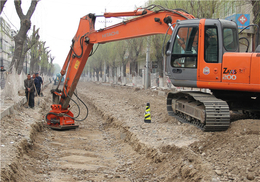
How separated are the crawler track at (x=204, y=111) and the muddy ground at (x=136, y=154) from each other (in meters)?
0.22

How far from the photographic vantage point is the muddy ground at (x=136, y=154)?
4.74 meters

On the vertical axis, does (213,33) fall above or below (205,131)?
above

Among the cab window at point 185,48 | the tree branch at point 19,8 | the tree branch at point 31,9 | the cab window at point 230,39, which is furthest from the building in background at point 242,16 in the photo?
the tree branch at point 19,8

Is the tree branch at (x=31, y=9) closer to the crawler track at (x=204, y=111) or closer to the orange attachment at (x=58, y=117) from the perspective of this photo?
the orange attachment at (x=58, y=117)

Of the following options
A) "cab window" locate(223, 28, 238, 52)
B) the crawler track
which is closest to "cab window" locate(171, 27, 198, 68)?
"cab window" locate(223, 28, 238, 52)

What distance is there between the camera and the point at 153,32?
838 cm

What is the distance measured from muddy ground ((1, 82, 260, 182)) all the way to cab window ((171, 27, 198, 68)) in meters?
1.76

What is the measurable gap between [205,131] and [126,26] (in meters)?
4.14

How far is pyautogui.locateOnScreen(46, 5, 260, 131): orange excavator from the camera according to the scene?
6.82 meters

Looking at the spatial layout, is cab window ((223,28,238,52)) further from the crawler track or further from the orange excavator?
the crawler track

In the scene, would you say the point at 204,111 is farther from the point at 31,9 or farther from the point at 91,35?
the point at 31,9

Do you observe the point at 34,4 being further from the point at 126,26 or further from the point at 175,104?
the point at 175,104

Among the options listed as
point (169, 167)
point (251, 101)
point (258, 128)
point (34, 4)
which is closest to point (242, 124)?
point (258, 128)

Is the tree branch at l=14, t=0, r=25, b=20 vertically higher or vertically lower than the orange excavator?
higher
